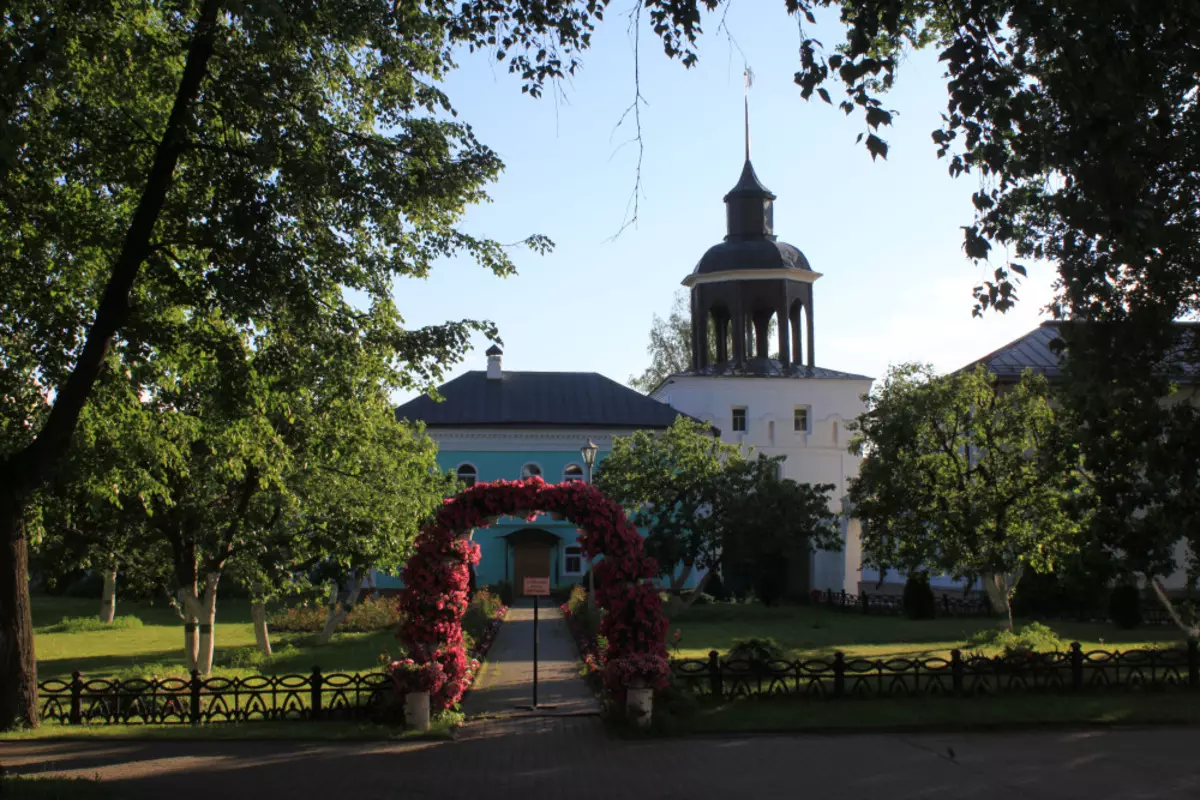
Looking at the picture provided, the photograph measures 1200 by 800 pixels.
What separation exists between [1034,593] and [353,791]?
28192 millimetres

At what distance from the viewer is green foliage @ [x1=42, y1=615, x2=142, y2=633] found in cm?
3497

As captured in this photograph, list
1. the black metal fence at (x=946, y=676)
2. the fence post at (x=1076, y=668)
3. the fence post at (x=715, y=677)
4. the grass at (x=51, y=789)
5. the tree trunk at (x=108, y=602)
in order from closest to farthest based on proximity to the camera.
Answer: the grass at (x=51, y=789)
the fence post at (x=715, y=677)
the black metal fence at (x=946, y=676)
the fence post at (x=1076, y=668)
the tree trunk at (x=108, y=602)

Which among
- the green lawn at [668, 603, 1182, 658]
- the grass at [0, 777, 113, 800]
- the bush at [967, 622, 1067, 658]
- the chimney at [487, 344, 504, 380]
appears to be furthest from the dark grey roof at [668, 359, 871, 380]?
the grass at [0, 777, 113, 800]

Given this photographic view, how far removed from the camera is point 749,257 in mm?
48531

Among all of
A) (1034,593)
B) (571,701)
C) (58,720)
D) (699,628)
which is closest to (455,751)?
(571,701)

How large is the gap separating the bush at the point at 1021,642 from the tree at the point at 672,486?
38.5ft

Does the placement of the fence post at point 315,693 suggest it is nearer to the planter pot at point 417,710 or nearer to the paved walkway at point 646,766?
the paved walkway at point 646,766

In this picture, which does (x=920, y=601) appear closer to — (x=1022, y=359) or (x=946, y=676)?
(x=1022, y=359)

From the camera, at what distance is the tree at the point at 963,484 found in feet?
81.2

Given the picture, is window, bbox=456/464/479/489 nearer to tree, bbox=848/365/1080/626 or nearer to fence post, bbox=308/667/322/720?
tree, bbox=848/365/1080/626

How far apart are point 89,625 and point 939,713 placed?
2961 centimetres

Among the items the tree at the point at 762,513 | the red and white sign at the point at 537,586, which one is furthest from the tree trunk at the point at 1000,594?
the red and white sign at the point at 537,586

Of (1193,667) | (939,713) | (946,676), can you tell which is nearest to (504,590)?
(946,676)

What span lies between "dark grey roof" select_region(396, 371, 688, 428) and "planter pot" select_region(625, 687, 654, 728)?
33495 mm
